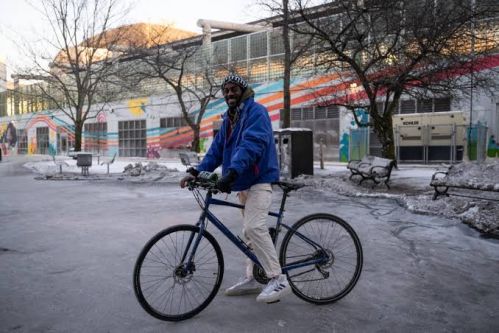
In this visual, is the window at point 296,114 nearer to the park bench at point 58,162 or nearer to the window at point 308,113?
the window at point 308,113

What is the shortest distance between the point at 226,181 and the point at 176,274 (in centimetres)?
81

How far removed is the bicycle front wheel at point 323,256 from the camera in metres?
3.49

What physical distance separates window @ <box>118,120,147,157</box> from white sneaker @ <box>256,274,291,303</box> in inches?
1362

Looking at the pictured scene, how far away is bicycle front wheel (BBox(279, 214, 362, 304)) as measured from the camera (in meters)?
3.49

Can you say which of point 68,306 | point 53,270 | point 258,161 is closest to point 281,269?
point 258,161

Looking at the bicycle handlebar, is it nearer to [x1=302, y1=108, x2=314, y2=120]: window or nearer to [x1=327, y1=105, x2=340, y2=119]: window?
[x1=327, y1=105, x2=340, y2=119]: window

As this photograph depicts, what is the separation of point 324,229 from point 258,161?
32.0 inches

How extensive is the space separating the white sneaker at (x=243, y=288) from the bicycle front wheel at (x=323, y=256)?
13.9 inches

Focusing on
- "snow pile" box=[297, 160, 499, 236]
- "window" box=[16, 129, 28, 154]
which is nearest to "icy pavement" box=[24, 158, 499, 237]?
"snow pile" box=[297, 160, 499, 236]

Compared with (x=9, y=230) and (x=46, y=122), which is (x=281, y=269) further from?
(x=46, y=122)

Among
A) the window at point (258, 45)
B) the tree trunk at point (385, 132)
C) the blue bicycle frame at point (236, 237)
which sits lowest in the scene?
the blue bicycle frame at point (236, 237)

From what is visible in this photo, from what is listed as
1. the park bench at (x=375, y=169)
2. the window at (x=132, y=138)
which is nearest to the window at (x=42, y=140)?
the window at (x=132, y=138)

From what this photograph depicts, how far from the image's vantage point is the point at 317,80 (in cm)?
2570

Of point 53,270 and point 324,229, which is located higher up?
point 324,229
